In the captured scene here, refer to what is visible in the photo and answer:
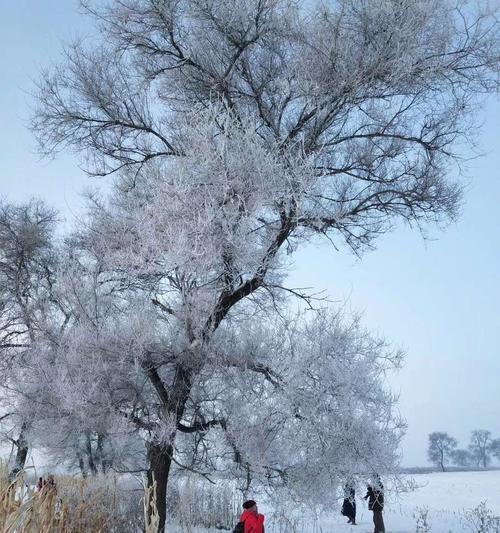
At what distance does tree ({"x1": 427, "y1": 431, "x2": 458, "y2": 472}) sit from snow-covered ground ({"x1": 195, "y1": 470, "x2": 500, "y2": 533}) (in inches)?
Answer: 1808

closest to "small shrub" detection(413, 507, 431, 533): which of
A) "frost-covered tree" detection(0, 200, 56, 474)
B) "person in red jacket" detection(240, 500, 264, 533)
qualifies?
"person in red jacket" detection(240, 500, 264, 533)

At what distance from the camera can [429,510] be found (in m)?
17.9

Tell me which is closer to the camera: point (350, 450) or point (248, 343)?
point (350, 450)

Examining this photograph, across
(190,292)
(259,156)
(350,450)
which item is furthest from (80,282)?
(350,450)

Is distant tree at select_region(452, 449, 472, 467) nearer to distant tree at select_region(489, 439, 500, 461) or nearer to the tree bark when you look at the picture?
distant tree at select_region(489, 439, 500, 461)

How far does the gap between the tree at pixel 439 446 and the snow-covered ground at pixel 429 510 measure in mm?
45911

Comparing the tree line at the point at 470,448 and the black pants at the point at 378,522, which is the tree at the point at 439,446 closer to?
the tree line at the point at 470,448

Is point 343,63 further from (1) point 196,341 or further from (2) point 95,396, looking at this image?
(2) point 95,396

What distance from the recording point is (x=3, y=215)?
1783cm

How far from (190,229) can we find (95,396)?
3.11 meters

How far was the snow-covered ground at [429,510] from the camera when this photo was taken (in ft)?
40.6

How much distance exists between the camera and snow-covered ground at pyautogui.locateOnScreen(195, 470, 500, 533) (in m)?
12.4

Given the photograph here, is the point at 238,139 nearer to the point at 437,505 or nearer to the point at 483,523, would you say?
the point at 483,523

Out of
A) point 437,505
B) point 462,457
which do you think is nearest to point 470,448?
point 462,457
